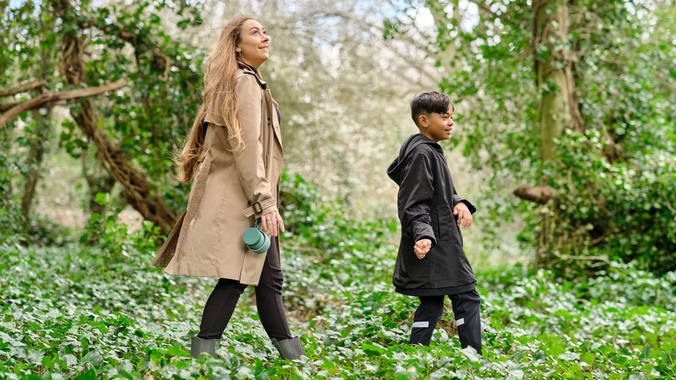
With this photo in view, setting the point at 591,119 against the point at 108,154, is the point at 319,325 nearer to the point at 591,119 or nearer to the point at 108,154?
the point at 108,154

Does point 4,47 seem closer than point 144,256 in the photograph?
No

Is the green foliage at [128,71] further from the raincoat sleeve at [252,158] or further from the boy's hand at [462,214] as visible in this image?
the boy's hand at [462,214]

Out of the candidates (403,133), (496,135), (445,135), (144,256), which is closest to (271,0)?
(403,133)

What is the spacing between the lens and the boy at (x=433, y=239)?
10.4ft

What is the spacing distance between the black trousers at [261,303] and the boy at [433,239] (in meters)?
0.58

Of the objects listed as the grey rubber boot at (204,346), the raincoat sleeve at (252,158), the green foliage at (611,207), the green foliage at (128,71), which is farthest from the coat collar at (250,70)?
the green foliage at (611,207)

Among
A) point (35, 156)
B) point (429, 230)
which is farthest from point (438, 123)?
point (35, 156)

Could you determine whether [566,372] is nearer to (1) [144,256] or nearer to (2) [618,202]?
(1) [144,256]

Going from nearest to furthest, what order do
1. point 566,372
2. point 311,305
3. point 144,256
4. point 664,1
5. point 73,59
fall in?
point 566,372, point 311,305, point 144,256, point 73,59, point 664,1

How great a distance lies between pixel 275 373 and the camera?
287 centimetres

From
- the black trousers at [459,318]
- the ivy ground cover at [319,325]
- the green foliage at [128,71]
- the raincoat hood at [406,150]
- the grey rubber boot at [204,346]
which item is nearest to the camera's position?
the ivy ground cover at [319,325]

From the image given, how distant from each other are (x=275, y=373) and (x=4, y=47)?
19.0 ft

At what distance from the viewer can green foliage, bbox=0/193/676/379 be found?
2.85 metres

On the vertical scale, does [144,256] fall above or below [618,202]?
Result: below
